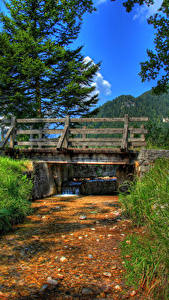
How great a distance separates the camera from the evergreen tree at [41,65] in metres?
16.8

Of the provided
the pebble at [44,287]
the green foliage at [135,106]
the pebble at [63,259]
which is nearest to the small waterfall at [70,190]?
the pebble at [63,259]

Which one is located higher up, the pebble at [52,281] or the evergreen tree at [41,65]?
the evergreen tree at [41,65]

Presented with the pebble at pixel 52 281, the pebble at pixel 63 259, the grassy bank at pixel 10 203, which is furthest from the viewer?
the grassy bank at pixel 10 203

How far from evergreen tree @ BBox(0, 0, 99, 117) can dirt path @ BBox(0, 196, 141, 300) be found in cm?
1209

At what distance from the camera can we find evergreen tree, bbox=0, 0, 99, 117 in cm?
1683

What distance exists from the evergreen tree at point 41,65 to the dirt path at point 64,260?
12.1 metres

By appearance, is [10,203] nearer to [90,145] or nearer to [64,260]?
[64,260]

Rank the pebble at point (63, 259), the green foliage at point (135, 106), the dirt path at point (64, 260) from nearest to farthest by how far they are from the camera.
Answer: the dirt path at point (64, 260) → the pebble at point (63, 259) → the green foliage at point (135, 106)

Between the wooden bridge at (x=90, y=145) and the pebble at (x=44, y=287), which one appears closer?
the pebble at (x=44, y=287)

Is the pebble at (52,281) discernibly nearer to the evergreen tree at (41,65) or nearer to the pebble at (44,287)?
the pebble at (44,287)

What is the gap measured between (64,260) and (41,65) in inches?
596

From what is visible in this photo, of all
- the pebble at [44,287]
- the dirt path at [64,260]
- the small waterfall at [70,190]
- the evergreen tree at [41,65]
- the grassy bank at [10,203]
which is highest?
the evergreen tree at [41,65]

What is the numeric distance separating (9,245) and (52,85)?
1552cm

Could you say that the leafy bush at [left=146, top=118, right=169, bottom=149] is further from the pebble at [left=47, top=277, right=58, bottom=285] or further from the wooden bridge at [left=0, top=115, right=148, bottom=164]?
the pebble at [left=47, top=277, right=58, bottom=285]
